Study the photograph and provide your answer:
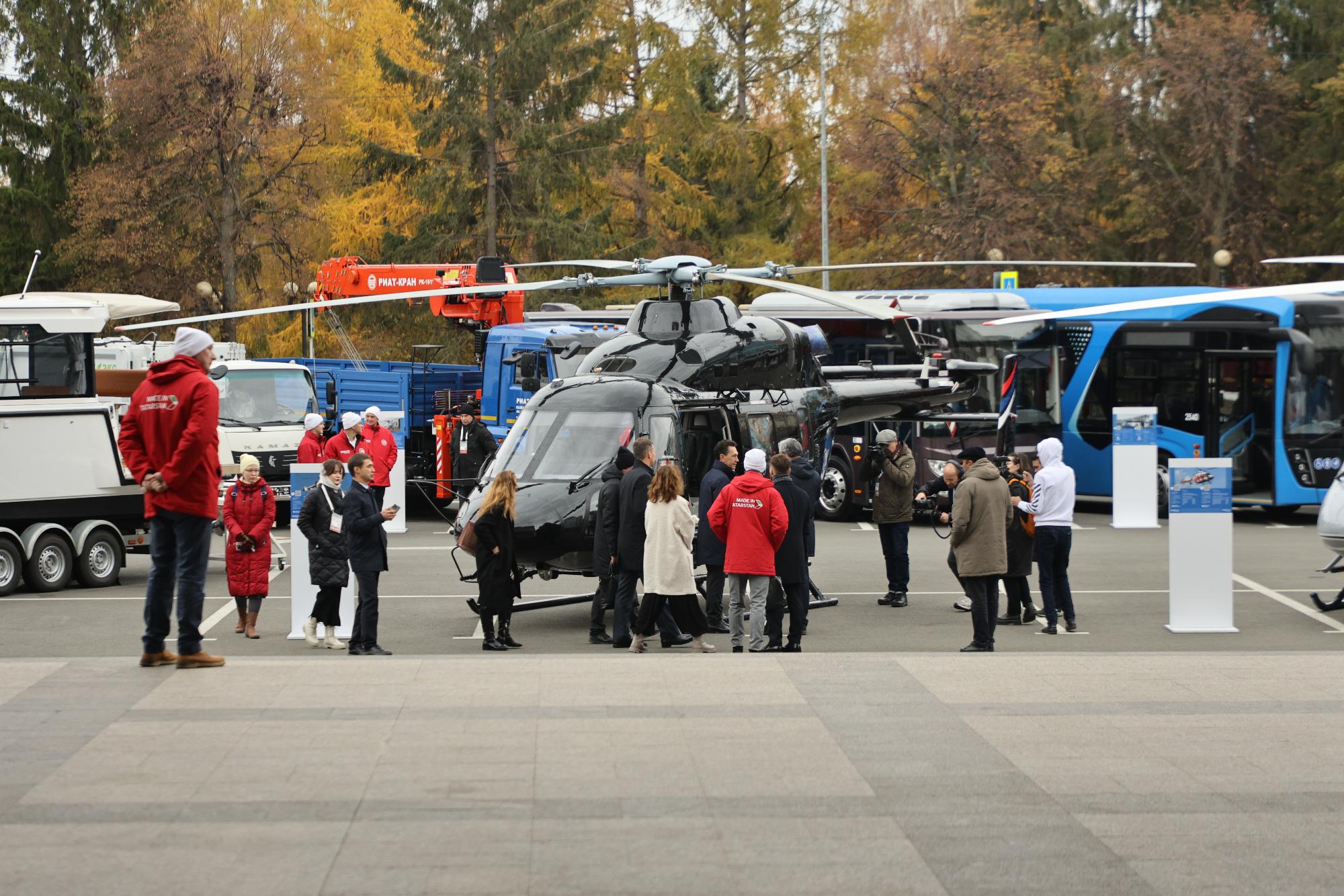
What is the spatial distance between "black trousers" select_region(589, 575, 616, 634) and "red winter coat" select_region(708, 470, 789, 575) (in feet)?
4.86

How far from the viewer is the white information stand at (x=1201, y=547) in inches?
569

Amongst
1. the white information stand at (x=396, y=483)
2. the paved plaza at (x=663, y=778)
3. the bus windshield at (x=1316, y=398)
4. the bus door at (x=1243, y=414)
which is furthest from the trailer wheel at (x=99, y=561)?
the bus windshield at (x=1316, y=398)

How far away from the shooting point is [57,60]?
169 ft

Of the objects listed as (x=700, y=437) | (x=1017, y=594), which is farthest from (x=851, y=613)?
(x=700, y=437)

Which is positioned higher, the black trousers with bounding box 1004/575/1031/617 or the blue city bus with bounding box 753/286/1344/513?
the blue city bus with bounding box 753/286/1344/513

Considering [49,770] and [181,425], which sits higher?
[181,425]

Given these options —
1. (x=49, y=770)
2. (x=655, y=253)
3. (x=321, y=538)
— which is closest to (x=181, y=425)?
(x=49, y=770)

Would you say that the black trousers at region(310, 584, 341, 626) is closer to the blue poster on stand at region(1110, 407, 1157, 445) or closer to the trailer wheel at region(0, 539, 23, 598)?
the trailer wheel at region(0, 539, 23, 598)

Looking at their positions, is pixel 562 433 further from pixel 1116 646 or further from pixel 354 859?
pixel 354 859

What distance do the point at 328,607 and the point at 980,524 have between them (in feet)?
17.1

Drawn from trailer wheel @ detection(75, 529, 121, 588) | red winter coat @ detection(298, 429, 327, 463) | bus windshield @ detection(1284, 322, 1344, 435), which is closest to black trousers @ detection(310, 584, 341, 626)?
trailer wheel @ detection(75, 529, 121, 588)

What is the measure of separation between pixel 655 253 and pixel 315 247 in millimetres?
10269

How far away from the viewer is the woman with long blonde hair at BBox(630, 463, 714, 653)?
12617 mm

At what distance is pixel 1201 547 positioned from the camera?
1444 centimetres
